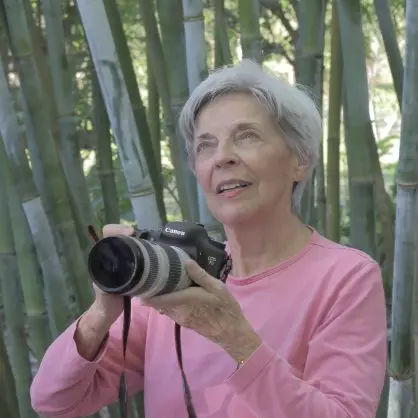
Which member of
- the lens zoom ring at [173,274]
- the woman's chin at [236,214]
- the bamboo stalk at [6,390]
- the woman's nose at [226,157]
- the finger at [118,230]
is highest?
the woman's nose at [226,157]

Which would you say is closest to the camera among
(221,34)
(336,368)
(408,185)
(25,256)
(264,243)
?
(336,368)

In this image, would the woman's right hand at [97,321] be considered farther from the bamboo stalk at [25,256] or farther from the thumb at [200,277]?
the bamboo stalk at [25,256]

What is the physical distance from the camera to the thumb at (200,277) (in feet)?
1.98

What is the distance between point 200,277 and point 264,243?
20 centimetres

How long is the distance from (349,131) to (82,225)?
46 cm

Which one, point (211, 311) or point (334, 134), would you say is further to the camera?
point (334, 134)

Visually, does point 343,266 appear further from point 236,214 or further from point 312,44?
point 312,44

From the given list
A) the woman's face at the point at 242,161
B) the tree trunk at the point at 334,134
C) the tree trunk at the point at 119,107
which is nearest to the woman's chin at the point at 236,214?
the woman's face at the point at 242,161

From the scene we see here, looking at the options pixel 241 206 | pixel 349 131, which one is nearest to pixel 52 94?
pixel 349 131

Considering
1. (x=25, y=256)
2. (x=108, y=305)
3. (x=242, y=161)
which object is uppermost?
(x=242, y=161)

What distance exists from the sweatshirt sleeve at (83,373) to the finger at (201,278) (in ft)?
0.62

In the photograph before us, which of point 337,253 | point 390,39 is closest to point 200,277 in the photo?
point 337,253

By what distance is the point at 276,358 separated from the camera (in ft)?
2.07

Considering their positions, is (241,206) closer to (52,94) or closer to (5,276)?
(5,276)
